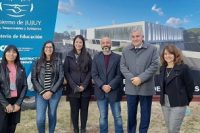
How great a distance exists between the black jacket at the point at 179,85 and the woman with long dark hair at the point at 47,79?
139 cm

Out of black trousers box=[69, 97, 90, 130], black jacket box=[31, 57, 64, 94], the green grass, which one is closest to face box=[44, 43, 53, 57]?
black jacket box=[31, 57, 64, 94]

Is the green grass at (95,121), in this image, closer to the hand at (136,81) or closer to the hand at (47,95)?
the hand at (47,95)

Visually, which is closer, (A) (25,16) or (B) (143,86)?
(B) (143,86)

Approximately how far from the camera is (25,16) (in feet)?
16.9

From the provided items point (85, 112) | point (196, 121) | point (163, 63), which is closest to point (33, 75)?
point (85, 112)

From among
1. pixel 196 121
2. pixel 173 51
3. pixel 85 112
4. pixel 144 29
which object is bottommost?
pixel 196 121

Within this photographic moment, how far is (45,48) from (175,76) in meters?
1.63

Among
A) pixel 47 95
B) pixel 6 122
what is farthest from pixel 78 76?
pixel 6 122

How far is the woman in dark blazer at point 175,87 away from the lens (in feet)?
11.8

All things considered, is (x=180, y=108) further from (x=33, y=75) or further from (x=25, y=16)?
(x=25, y=16)

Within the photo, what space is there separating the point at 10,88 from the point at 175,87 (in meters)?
1.88

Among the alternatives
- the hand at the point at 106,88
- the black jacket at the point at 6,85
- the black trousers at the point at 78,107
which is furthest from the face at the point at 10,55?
the hand at the point at 106,88

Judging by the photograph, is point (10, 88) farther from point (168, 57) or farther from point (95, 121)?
point (95, 121)

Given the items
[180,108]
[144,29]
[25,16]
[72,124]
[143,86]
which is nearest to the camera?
[180,108]
